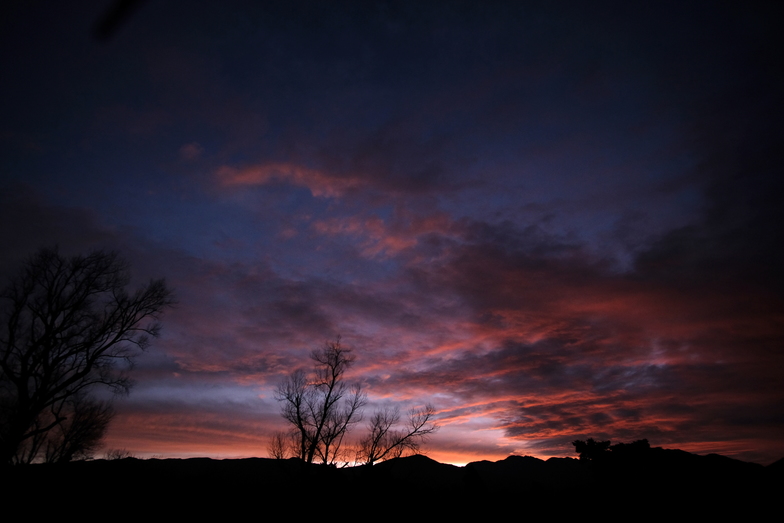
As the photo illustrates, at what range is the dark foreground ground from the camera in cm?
1442

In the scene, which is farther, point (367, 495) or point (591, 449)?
point (591, 449)

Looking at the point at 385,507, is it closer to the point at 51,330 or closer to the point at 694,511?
the point at 694,511

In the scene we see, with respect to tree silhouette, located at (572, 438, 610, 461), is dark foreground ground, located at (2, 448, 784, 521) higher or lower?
lower

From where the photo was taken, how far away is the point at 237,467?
67.5m

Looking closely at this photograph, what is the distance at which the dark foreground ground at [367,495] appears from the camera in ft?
47.3

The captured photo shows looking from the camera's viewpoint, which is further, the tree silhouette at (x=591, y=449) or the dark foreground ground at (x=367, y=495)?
the tree silhouette at (x=591, y=449)

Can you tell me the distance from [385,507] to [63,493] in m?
13.7

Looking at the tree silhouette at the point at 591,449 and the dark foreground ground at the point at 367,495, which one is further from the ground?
the tree silhouette at the point at 591,449

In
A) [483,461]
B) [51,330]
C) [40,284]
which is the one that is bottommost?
[483,461]

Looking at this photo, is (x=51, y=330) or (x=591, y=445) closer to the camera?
(x=51, y=330)

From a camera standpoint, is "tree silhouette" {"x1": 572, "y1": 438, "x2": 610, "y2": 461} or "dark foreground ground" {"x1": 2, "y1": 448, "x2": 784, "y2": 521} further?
"tree silhouette" {"x1": 572, "y1": 438, "x2": 610, "y2": 461}

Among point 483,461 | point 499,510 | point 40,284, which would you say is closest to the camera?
point 499,510

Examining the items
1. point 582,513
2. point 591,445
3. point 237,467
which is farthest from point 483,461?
point 582,513

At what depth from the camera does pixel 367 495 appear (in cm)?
1758
